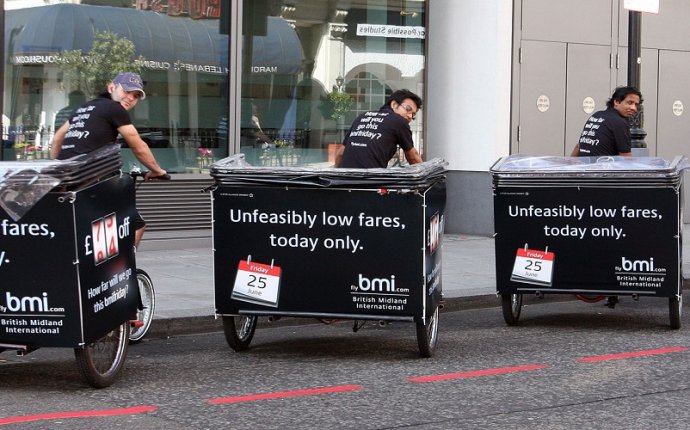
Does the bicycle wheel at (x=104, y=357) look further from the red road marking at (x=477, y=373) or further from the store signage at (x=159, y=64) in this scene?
the store signage at (x=159, y=64)

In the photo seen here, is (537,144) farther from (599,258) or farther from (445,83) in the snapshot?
(599,258)

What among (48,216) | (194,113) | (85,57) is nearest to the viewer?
(48,216)

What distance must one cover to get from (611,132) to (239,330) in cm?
390

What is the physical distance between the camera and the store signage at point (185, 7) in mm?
14438

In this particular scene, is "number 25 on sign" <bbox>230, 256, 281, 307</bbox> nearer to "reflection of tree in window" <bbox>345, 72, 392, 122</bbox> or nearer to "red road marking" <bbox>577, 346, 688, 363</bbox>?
"red road marking" <bbox>577, 346, 688, 363</bbox>

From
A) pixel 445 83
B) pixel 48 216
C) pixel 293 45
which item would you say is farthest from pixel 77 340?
pixel 445 83

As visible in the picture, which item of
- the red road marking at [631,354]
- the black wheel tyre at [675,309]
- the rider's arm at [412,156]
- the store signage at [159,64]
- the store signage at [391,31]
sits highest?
the store signage at [391,31]

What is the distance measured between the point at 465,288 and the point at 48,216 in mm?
5855

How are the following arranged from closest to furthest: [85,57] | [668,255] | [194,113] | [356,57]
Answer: [668,255] → [85,57] → [194,113] → [356,57]

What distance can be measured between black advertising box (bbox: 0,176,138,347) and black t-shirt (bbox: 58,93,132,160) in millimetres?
1452

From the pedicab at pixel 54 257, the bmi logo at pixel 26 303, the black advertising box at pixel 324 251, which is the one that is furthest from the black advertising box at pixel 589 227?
the bmi logo at pixel 26 303

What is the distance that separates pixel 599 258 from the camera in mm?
9570

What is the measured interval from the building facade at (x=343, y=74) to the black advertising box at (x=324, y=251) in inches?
242

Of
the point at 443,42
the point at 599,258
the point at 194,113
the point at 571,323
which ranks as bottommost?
the point at 571,323
